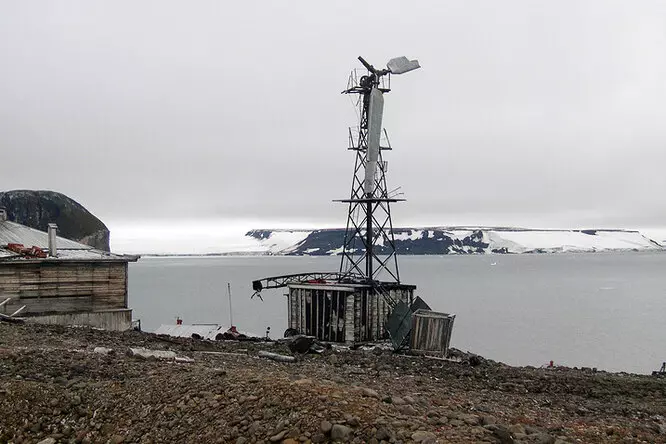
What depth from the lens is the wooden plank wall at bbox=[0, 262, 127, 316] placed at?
93.2ft

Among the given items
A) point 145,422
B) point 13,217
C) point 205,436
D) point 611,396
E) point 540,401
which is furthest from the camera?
point 13,217

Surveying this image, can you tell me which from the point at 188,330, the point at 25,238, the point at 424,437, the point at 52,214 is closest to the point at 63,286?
the point at 25,238

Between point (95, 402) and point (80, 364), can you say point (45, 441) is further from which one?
point (80, 364)

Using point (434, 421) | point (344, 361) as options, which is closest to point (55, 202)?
point (344, 361)

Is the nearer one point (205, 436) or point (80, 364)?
point (205, 436)

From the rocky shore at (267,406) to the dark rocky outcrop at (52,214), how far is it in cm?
14825

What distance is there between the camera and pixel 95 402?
11.7 metres

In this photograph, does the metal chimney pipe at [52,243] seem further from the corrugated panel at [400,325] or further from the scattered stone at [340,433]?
the scattered stone at [340,433]

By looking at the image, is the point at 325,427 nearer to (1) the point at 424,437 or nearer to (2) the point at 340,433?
(2) the point at 340,433

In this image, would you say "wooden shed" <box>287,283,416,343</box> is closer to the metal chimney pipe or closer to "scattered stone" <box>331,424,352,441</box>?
the metal chimney pipe

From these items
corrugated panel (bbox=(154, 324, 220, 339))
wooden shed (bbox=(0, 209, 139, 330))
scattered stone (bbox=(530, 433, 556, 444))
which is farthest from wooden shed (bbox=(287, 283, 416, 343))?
scattered stone (bbox=(530, 433, 556, 444))

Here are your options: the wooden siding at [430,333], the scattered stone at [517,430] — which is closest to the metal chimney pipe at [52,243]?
the wooden siding at [430,333]

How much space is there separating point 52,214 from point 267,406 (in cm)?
16414

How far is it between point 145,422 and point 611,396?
13314 millimetres
